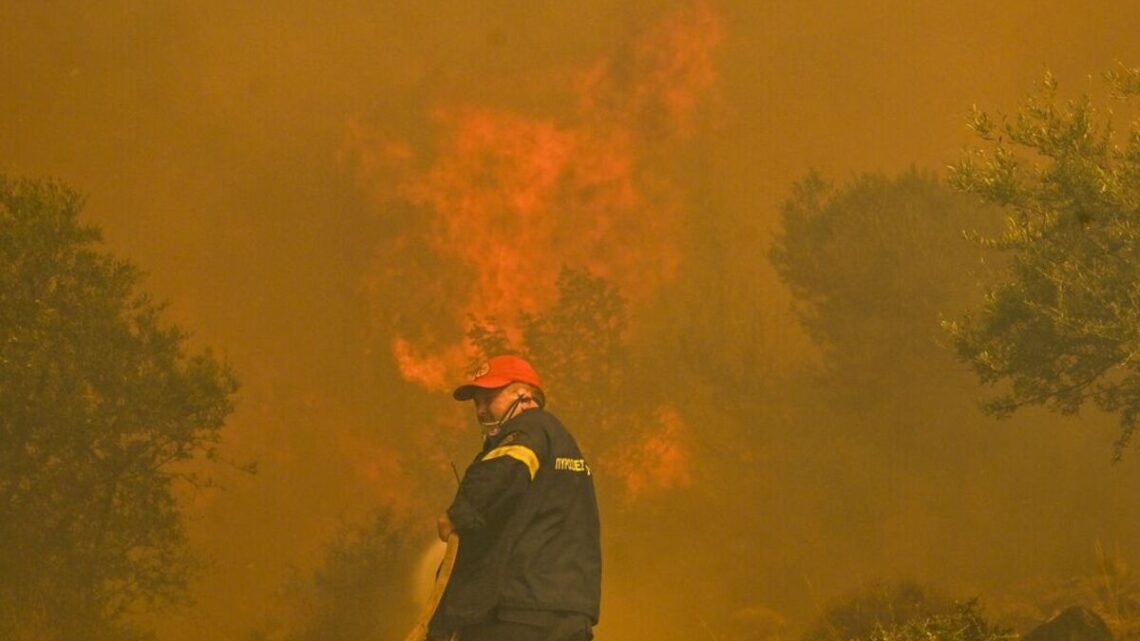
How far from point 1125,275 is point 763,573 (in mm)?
22008

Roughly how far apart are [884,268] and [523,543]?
98.2 feet

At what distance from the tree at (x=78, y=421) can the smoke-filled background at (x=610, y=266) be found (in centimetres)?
1018

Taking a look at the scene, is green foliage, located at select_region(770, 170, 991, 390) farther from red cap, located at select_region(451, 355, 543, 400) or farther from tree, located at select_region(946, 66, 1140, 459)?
red cap, located at select_region(451, 355, 543, 400)

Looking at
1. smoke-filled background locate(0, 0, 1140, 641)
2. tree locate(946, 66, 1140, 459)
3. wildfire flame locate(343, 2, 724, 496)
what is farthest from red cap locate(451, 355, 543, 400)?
wildfire flame locate(343, 2, 724, 496)

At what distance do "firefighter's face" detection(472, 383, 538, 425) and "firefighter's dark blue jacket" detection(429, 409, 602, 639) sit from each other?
0.29 meters

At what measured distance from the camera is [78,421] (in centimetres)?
1778

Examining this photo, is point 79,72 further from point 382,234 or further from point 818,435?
point 818,435

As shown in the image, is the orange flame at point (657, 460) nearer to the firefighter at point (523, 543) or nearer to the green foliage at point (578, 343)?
the green foliage at point (578, 343)

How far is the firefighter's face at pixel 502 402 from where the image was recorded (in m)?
7.58

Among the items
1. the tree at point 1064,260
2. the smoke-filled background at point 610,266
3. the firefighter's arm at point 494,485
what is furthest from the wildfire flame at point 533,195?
the firefighter's arm at point 494,485

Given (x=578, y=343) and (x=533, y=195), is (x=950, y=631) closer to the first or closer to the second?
(x=578, y=343)

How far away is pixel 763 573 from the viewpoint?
115ft

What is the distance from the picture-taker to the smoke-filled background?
114 ft

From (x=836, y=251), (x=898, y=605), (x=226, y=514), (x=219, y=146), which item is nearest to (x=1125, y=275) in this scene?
(x=898, y=605)
